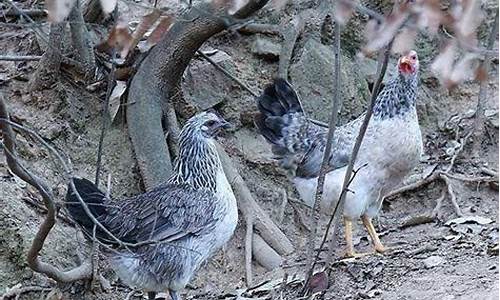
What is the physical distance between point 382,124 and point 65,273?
217 centimetres

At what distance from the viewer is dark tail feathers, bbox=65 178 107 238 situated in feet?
16.8

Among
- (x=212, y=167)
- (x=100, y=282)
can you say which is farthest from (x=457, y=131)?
(x=100, y=282)

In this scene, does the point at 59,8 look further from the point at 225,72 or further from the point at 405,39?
the point at 225,72

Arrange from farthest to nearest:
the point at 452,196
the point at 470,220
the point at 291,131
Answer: the point at 452,196 → the point at 470,220 → the point at 291,131

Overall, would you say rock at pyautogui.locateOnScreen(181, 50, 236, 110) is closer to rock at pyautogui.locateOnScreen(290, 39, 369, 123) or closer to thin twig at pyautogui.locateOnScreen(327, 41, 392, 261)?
rock at pyautogui.locateOnScreen(290, 39, 369, 123)

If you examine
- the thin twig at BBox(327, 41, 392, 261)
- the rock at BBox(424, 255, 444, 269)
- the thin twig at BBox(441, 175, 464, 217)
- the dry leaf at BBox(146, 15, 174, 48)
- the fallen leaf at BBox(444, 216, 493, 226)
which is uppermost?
the dry leaf at BBox(146, 15, 174, 48)

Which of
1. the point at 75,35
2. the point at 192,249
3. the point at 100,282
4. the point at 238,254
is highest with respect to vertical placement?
the point at 75,35

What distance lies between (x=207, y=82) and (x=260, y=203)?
103 centimetres

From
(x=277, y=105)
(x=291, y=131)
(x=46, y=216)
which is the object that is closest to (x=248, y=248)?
(x=291, y=131)

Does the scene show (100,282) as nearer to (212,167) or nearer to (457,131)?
(212,167)

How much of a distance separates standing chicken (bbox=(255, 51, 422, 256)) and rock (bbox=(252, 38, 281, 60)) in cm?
126

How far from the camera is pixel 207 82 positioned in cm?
729

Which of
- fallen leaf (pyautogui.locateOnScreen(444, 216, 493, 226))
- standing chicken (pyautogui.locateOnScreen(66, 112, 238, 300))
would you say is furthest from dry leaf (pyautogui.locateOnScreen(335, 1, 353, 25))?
fallen leaf (pyautogui.locateOnScreen(444, 216, 493, 226))

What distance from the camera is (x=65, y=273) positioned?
524cm
